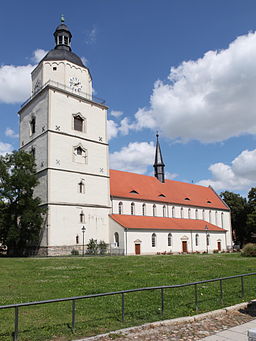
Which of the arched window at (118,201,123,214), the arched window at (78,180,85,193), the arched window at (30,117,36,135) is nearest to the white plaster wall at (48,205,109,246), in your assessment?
the arched window at (78,180,85,193)

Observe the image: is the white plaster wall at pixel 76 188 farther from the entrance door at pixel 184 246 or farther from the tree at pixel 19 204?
the entrance door at pixel 184 246

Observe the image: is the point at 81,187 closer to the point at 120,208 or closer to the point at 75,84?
the point at 120,208

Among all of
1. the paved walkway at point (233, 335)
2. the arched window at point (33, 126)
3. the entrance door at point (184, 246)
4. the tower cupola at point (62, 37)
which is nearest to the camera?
the paved walkway at point (233, 335)

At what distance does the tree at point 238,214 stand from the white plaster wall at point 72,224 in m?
36.9

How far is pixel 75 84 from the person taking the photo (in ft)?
138

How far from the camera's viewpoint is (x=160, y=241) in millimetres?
45281

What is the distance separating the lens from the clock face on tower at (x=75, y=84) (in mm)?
41562

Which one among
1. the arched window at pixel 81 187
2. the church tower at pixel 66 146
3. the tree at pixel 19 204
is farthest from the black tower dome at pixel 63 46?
the arched window at pixel 81 187

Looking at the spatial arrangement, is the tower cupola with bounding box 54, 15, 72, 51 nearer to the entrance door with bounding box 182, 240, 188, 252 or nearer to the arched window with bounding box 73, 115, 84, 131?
the arched window with bounding box 73, 115, 84, 131

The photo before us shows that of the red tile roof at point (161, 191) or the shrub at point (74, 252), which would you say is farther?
the red tile roof at point (161, 191)

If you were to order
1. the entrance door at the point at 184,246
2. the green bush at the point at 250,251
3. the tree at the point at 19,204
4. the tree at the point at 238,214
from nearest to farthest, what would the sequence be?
the green bush at the point at 250,251 < the tree at the point at 19,204 < the entrance door at the point at 184,246 < the tree at the point at 238,214

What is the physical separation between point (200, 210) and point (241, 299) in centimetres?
4937

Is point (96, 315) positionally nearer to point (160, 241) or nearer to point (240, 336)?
point (240, 336)

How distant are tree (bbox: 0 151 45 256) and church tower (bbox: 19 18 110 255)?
1.28 metres
